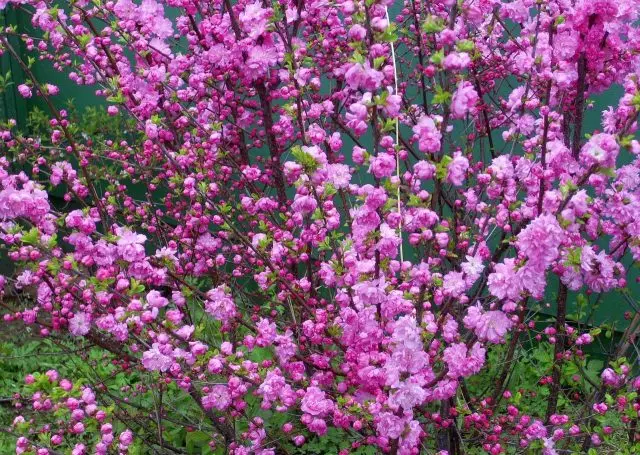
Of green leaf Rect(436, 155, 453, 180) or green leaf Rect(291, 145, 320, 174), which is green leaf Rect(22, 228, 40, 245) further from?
green leaf Rect(436, 155, 453, 180)

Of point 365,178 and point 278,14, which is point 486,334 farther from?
point 365,178

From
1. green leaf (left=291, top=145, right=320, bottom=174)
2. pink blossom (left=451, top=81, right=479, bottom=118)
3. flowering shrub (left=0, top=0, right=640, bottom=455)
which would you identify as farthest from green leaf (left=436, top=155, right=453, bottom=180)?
green leaf (left=291, top=145, right=320, bottom=174)

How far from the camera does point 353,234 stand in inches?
87.9

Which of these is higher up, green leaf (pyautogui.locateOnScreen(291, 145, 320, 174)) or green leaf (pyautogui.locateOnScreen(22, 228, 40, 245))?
green leaf (pyautogui.locateOnScreen(291, 145, 320, 174))

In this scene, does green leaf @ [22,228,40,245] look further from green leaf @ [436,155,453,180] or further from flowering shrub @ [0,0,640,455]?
green leaf @ [436,155,453,180]

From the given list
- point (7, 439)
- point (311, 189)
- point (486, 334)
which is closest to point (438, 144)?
point (311, 189)

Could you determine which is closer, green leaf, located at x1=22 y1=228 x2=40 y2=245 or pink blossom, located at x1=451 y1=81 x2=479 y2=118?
pink blossom, located at x1=451 y1=81 x2=479 y2=118

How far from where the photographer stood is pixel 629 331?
2.91 metres

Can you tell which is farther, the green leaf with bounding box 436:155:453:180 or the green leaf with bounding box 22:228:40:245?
the green leaf with bounding box 22:228:40:245

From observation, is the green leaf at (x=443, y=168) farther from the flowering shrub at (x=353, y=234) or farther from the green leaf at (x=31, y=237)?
the green leaf at (x=31, y=237)

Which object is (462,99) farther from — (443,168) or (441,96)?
(443,168)

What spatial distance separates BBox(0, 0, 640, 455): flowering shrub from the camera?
2.12 metres

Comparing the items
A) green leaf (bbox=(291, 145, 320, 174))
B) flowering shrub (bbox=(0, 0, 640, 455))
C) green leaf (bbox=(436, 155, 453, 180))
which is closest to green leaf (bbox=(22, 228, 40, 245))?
flowering shrub (bbox=(0, 0, 640, 455))

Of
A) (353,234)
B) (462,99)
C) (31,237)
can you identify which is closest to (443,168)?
(462,99)
